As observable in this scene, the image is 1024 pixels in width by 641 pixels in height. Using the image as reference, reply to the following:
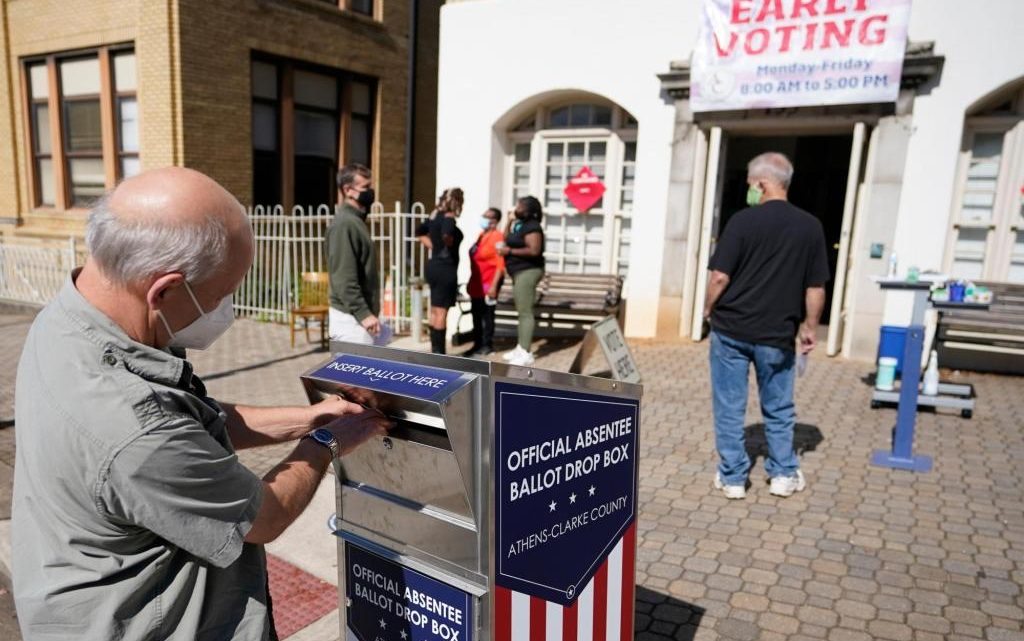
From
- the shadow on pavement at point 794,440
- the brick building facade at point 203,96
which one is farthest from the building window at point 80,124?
the shadow on pavement at point 794,440

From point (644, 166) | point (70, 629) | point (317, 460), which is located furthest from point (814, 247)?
point (644, 166)

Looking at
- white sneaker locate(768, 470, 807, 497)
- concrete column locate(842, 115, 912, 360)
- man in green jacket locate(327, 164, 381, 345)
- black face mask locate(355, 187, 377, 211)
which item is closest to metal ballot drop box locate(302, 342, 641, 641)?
white sneaker locate(768, 470, 807, 497)

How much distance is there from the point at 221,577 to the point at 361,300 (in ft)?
11.0

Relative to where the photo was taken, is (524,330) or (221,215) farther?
(524,330)

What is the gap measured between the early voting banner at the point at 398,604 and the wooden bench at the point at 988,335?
724 centimetres

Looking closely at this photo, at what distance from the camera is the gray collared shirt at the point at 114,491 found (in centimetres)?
120

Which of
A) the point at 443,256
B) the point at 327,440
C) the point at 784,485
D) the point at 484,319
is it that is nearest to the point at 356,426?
the point at 327,440

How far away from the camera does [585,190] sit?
9359 mm

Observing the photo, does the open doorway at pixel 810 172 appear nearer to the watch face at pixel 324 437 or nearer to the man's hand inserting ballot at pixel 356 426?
the man's hand inserting ballot at pixel 356 426

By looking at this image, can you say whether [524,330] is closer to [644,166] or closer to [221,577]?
[644,166]

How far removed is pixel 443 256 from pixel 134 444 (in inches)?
246

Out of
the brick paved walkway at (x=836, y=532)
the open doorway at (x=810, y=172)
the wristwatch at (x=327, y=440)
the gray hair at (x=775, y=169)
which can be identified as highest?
the open doorway at (x=810, y=172)

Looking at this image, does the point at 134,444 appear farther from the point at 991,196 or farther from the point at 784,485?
the point at 991,196

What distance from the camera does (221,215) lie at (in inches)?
50.9
